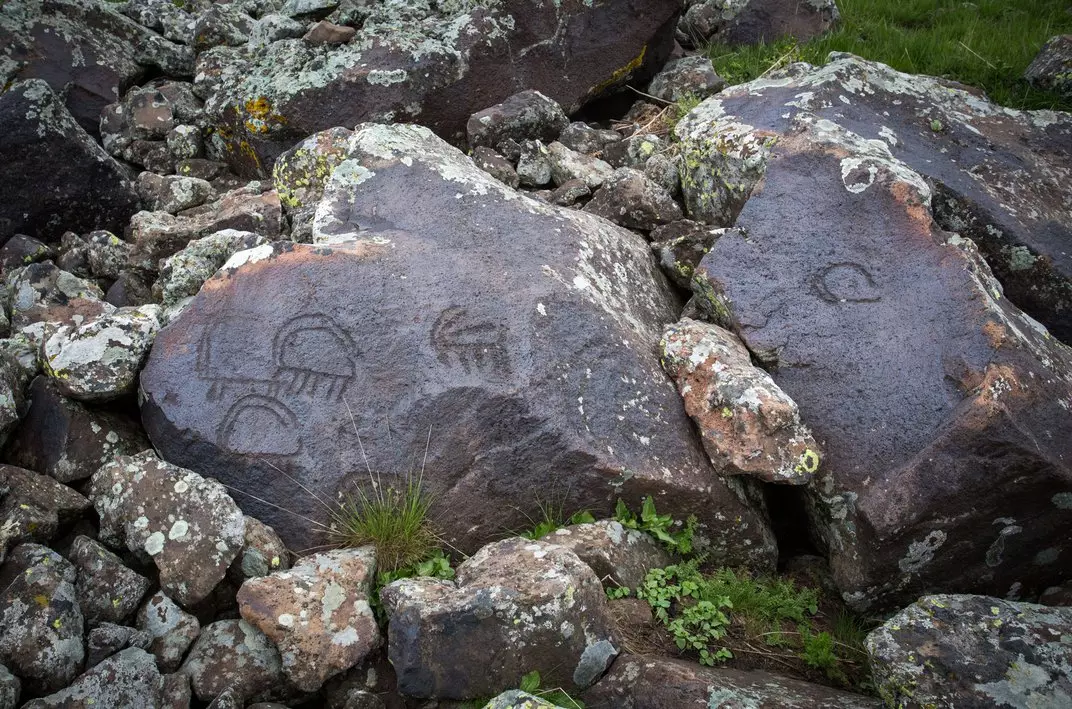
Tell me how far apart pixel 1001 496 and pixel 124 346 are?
3946 mm

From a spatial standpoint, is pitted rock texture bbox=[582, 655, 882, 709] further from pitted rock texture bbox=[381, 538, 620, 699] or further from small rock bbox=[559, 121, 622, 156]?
small rock bbox=[559, 121, 622, 156]

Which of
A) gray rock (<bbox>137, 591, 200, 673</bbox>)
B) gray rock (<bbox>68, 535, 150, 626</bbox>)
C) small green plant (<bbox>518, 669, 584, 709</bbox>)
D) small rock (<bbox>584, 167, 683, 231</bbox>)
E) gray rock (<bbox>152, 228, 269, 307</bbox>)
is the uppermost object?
small rock (<bbox>584, 167, 683, 231</bbox>)

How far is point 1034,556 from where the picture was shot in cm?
372

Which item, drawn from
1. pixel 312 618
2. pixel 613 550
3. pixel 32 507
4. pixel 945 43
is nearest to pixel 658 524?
pixel 613 550

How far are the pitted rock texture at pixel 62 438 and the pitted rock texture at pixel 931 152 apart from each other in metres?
3.66

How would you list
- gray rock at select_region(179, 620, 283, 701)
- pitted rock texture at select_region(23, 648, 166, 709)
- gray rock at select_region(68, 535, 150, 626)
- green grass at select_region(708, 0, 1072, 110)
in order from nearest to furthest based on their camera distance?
pitted rock texture at select_region(23, 648, 166, 709) < gray rock at select_region(179, 620, 283, 701) < gray rock at select_region(68, 535, 150, 626) < green grass at select_region(708, 0, 1072, 110)

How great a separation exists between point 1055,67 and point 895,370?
410cm

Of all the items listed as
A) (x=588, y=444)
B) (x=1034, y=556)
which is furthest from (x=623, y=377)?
(x=1034, y=556)

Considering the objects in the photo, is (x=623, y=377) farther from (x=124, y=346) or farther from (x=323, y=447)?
(x=124, y=346)

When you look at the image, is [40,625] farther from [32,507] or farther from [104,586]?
[32,507]

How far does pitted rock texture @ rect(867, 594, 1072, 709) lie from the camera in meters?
2.88

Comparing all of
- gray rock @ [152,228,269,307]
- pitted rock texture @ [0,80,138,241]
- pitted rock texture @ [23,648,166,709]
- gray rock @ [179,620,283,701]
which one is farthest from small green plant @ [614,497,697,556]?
pitted rock texture @ [0,80,138,241]

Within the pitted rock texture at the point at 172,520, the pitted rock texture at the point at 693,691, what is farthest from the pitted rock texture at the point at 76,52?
the pitted rock texture at the point at 693,691

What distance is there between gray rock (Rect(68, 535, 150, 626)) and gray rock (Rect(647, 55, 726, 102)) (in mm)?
5338
